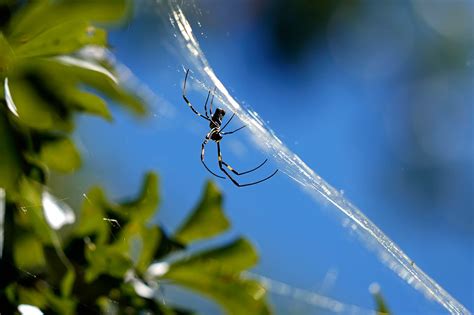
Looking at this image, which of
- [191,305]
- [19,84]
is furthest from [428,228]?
[19,84]

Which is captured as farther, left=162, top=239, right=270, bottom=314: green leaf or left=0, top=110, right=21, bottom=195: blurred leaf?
left=162, top=239, right=270, bottom=314: green leaf

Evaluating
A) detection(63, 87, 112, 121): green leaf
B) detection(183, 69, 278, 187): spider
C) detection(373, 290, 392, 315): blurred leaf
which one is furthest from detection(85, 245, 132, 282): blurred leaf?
detection(183, 69, 278, 187): spider

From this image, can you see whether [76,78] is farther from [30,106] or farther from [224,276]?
[224,276]

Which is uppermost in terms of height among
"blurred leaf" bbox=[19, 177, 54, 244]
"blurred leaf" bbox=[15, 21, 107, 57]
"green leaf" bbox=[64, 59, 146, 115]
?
"green leaf" bbox=[64, 59, 146, 115]

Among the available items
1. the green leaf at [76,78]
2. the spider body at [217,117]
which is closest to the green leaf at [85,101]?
the green leaf at [76,78]

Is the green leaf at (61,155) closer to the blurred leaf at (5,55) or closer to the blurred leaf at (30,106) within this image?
the blurred leaf at (30,106)

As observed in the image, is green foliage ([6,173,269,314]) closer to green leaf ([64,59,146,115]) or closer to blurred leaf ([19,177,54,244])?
blurred leaf ([19,177,54,244])

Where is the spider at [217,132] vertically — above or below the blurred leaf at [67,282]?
above
